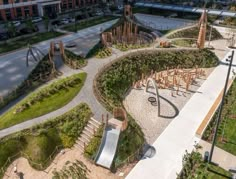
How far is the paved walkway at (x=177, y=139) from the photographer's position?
72.0 feet

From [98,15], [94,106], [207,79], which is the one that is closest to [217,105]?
[207,79]

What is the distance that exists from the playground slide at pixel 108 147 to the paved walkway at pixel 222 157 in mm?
7511

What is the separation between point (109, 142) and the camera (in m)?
23.5

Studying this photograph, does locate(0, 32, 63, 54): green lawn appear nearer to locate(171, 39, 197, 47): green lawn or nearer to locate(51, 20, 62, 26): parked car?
locate(51, 20, 62, 26): parked car

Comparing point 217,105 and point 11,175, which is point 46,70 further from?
point 217,105

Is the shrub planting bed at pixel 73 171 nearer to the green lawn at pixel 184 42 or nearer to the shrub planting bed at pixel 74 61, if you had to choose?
the shrub planting bed at pixel 74 61

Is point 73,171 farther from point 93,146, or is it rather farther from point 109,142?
point 109,142

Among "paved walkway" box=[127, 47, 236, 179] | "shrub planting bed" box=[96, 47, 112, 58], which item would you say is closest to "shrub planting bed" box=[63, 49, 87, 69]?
"shrub planting bed" box=[96, 47, 112, 58]

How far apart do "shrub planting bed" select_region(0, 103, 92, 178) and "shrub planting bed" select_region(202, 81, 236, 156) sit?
11.7m

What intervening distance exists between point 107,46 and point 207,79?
1562 cm

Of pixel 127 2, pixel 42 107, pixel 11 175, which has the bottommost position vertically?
pixel 11 175

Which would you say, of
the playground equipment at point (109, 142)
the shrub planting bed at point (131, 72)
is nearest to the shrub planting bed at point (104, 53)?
the shrub planting bed at point (131, 72)

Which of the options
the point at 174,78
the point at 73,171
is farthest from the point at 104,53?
the point at 73,171

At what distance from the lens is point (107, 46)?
4250cm
